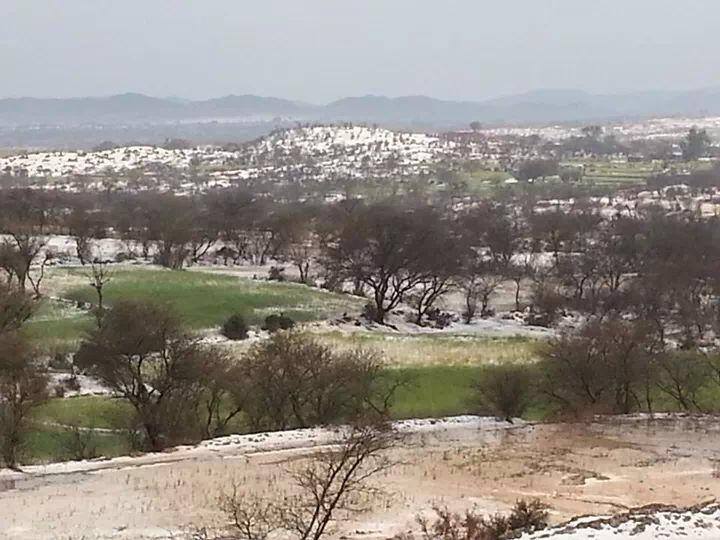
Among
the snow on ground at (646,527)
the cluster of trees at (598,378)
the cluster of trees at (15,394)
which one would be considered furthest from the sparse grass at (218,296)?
the snow on ground at (646,527)

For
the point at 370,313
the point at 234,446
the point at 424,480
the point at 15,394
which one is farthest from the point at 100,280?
the point at 424,480

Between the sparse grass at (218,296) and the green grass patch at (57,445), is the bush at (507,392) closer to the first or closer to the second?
the green grass patch at (57,445)

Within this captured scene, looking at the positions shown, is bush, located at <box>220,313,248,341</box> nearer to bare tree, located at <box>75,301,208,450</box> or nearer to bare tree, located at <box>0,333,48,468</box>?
bare tree, located at <box>75,301,208,450</box>

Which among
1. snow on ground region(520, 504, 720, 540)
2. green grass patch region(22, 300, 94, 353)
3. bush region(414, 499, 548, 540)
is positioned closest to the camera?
snow on ground region(520, 504, 720, 540)

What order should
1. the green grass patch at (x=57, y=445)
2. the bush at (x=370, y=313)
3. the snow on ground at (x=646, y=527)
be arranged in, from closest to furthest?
the snow on ground at (x=646, y=527) < the green grass patch at (x=57, y=445) < the bush at (x=370, y=313)

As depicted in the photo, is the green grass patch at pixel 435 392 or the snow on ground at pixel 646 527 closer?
the snow on ground at pixel 646 527

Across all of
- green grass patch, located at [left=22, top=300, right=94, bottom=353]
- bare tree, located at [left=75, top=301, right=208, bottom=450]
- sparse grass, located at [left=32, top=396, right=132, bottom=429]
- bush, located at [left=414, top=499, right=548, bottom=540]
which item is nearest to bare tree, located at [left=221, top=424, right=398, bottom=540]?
bush, located at [left=414, top=499, right=548, bottom=540]
